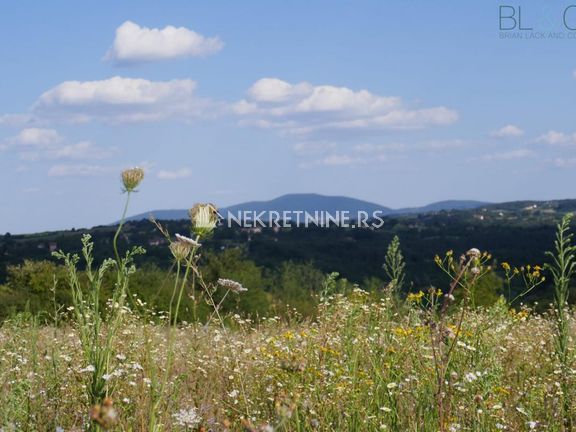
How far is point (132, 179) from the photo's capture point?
3.66 metres

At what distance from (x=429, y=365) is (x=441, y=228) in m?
95.0

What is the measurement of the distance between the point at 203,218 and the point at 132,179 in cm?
56

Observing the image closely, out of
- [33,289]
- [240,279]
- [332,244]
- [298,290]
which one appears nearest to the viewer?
[33,289]

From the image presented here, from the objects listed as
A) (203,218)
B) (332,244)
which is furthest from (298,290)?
(332,244)

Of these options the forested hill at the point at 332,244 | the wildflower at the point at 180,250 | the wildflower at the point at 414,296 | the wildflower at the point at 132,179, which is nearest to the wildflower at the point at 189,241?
the wildflower at the point at 180,250

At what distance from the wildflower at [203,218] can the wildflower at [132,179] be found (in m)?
0.44

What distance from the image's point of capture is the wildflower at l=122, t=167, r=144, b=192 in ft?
12.0

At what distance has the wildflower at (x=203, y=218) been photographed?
3.31 m

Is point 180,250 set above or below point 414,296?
above

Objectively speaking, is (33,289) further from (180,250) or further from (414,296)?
(180,250)

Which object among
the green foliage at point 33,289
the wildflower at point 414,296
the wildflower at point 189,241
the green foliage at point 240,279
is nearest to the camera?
the wildflower at point 189,241

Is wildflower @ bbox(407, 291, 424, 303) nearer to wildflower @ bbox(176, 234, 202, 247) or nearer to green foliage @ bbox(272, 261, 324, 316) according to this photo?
wildflower @ bbox(176, 234, 202, 247)

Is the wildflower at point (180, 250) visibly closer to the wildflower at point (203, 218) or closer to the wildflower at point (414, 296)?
the wildflower at point (203, 218)

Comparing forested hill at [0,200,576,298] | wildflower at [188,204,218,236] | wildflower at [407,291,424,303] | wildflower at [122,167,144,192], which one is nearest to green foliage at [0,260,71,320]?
wildflower at [407,291,424,303]
